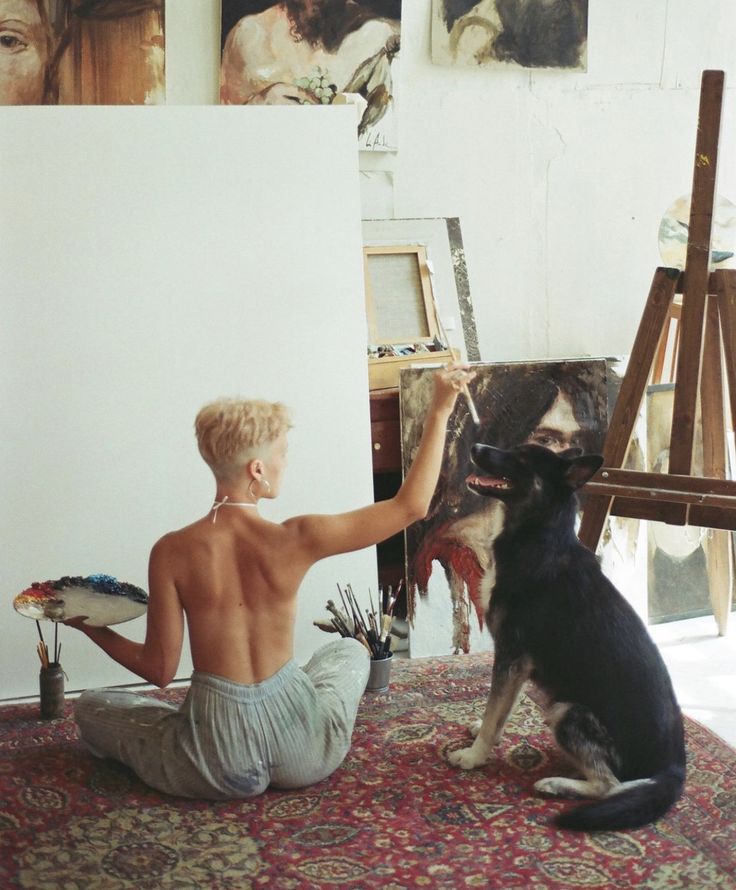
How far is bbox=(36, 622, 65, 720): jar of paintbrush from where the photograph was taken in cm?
333

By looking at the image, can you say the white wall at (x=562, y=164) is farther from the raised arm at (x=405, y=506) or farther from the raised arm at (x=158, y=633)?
the raised arm at (x=158, y=633)

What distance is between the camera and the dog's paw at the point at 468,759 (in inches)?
113

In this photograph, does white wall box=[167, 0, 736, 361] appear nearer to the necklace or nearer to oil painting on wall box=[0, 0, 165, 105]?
oil painting on wall box=[0, 0, 165, 105]

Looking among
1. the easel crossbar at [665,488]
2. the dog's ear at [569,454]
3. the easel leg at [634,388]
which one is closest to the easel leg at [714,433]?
the easel leg at [634,388]

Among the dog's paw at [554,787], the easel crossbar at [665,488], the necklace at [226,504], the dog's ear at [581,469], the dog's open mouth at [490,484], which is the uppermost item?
the dog's ear at [581,469]

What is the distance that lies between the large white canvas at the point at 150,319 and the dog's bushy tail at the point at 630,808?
5.06 ft

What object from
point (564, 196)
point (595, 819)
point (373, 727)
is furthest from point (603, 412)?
point (595, 819)

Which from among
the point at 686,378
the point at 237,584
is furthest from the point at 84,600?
the point at 686,378

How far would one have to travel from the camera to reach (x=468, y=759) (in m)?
2.86

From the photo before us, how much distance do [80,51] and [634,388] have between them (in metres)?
2.34

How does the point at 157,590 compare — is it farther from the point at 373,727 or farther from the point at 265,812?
the point at 373,727

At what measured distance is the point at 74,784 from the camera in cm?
281

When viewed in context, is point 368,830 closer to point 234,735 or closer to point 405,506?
point 234,735

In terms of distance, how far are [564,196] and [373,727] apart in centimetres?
245
